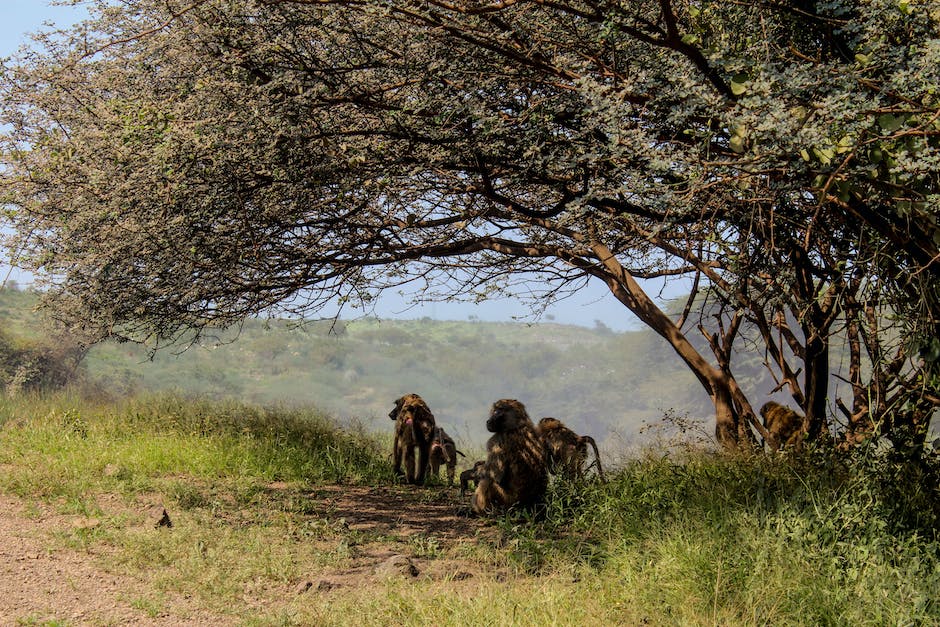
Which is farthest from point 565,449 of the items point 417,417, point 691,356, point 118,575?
point 118,575

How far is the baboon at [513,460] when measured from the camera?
24.4ft

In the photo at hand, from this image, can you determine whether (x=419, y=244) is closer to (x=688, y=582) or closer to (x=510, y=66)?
(x=510, y=66)

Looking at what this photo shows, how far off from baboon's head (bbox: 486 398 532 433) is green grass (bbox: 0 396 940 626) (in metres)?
0.65

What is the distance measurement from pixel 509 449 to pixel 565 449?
1066 mm

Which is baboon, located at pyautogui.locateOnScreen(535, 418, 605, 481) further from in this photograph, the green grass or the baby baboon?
the baby baboon

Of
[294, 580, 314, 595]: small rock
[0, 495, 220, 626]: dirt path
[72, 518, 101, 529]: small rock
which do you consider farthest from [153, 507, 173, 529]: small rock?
[294, 580, 314, 595]: small rock

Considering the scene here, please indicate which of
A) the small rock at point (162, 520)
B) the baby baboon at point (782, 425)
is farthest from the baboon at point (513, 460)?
the small rock at point (162, 520)

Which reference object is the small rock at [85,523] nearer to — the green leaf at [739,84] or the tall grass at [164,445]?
the tall grass at [164,445]

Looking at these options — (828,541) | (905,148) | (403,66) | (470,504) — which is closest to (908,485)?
(828,541)

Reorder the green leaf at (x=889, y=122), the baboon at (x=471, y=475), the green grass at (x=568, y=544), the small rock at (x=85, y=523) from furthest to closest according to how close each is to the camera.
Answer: the baboon at (x=471, y=475) → the small rock at (x=85, y=523) → the green grass at (x=568, y=544) → the green leaf at (x=889, y=122)

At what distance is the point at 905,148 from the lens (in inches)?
172

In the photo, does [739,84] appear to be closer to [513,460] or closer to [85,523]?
[513,460]

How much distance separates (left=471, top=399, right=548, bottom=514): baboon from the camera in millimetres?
7449

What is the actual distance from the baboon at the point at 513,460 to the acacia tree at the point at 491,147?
1723 mm
